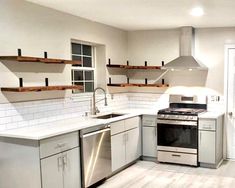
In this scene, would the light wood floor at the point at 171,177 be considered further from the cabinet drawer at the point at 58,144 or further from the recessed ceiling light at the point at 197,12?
the recessed ceiling light at the point at 197,12

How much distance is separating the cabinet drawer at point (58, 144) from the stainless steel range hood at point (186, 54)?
241 cm

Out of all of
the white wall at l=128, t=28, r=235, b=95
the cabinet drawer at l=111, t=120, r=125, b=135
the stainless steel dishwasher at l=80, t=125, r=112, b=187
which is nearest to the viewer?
the stainless steel dishwasher at l=80, t=125, r=112, b=187

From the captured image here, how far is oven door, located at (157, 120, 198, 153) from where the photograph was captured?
16.4ft

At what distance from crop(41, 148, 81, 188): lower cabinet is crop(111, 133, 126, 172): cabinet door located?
89 centimetres

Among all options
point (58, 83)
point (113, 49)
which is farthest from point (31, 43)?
point (113, 49)

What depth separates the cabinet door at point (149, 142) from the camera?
5.32 meters

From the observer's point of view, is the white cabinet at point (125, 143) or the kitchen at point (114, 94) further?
the white cabinet at point (125, 143)

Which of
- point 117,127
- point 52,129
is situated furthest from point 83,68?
point 52,129

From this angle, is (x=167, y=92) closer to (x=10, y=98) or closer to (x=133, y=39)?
(x=133, y=39)

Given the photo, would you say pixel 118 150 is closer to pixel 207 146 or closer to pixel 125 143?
pixel 125 143

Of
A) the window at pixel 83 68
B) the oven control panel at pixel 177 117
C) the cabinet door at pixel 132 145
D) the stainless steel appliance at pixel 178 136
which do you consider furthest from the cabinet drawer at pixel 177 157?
the window at pixel 83 68

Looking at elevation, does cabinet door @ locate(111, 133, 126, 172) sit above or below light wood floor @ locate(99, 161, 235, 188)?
above

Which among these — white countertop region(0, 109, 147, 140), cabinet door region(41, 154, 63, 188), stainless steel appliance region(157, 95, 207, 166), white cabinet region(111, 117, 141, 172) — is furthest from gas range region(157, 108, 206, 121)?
cabinet door region(41, 154, 63, 188)

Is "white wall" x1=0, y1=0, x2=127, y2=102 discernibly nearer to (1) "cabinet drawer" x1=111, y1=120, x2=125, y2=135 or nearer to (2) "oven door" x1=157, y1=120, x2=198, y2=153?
(1) "cabinet drawer" x1=111, y1=120, x2=125, y2=135
